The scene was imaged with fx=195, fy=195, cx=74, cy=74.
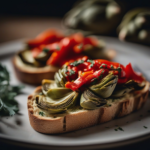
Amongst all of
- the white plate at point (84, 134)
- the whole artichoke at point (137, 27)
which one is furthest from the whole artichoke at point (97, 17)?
the white plate at point (84, 134)

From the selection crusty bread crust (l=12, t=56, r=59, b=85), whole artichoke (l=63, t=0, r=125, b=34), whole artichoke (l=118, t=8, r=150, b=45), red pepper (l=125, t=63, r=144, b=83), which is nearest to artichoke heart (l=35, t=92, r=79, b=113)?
red pepper (l=125, t=63, r=144, b=83)

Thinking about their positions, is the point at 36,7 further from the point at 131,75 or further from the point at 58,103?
the point at 58,103

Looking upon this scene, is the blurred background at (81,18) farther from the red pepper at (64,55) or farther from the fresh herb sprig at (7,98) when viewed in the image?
the fresh herb sprig at (7,98)

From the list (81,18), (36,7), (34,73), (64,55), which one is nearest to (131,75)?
(64,55)

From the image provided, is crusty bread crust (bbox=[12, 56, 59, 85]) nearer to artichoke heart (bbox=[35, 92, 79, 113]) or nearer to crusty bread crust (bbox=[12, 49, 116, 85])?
crusty bread crust (bbox=[12, 49, 116, 85])

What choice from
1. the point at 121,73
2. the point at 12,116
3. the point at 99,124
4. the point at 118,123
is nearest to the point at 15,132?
the point at 12,116

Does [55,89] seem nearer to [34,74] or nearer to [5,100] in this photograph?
[5,100]
